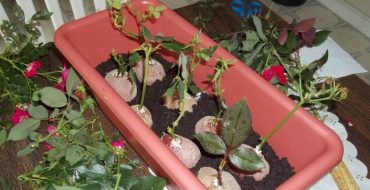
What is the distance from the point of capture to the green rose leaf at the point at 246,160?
0.36 meters

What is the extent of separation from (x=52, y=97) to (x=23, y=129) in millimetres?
57

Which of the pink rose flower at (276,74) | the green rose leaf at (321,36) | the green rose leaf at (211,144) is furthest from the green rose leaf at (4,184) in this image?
the green rose leaf at (321,36)

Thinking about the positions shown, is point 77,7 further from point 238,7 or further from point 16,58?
point 238,7

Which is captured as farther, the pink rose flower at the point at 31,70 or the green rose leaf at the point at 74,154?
the pink rose flower at the point at 31,70

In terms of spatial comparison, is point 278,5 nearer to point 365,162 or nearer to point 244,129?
point 365,162

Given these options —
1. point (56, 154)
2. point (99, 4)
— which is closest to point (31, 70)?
point (56, 154)

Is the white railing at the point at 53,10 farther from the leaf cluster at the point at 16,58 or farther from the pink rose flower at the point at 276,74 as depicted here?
the pink rose flower at the point at 276,74

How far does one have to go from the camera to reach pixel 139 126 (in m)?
0.39

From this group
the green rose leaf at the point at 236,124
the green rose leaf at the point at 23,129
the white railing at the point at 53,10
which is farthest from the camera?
the white railing at the point at 53,10

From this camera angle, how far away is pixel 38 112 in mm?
494

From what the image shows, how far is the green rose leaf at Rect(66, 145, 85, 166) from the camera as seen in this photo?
0.42 meters

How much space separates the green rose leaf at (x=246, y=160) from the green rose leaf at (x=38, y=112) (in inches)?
11.0

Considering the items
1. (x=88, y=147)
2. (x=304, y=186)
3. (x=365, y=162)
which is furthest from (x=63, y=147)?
(x=365, y=162)

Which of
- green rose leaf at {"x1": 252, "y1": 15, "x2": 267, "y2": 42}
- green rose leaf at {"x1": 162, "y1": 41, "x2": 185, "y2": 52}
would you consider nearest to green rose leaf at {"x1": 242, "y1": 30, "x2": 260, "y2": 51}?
green rose leaf at {"x1": 252, "y1": 15, "x2": 267, "y2": 42}
